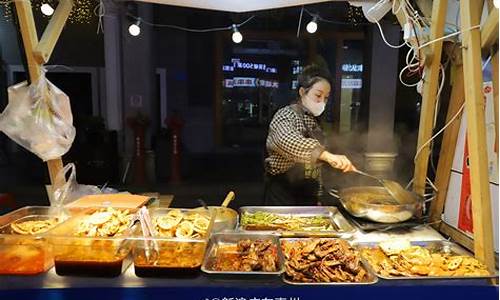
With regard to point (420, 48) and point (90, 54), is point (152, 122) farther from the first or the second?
point (420, 48)

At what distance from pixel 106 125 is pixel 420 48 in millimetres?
5410

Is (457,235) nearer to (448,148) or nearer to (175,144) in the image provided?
(448,148)

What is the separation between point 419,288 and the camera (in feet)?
4.75

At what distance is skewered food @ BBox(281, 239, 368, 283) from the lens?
149 centimetres

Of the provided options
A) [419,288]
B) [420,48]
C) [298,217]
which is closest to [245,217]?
[298,217]

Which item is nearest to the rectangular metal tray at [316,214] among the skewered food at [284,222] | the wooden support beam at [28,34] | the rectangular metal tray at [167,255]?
the skewered food at [284,222]

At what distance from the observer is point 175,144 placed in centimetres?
630

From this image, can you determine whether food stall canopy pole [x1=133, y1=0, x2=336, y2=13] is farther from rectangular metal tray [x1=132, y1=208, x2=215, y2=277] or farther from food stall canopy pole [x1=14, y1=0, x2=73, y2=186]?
rectangular metal tray [x1=132, y1=208, x2=215, y2=277]

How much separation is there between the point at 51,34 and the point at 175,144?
4.22 m

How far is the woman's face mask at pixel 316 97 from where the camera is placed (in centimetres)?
272

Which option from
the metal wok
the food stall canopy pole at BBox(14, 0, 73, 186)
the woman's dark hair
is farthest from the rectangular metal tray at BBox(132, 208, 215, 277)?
the woman's dark hair

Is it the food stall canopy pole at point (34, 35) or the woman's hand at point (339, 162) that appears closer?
the food stall canopy pole at point (34, 35)

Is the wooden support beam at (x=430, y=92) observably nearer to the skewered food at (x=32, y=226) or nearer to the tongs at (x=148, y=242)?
the tongs at (x=148, y=242)

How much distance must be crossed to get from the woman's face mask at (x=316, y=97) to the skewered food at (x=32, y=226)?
177 centimetres
